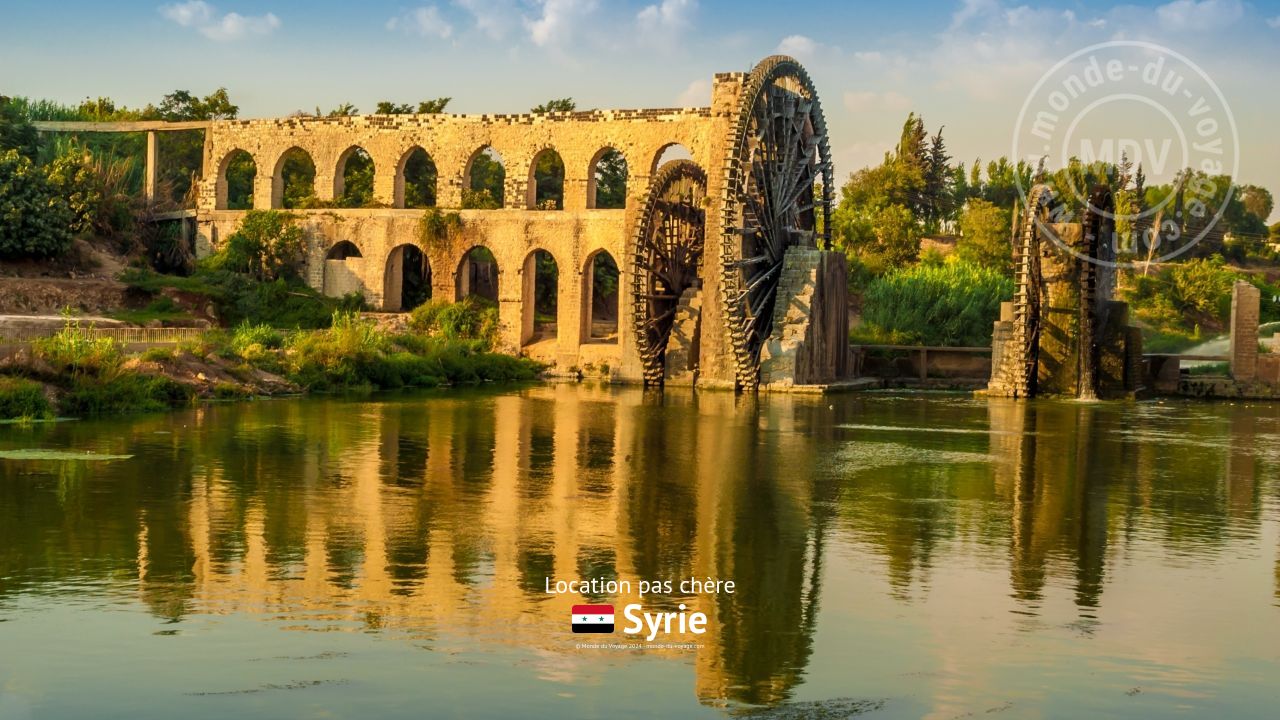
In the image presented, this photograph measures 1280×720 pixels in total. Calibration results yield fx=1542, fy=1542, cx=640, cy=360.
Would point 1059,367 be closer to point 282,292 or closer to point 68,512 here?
point 282,292

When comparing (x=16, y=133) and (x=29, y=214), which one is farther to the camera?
(x=16, y=133)

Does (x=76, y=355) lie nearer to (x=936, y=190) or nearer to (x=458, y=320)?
(x=458, y=320)

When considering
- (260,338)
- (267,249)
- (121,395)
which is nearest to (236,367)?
(260,338)

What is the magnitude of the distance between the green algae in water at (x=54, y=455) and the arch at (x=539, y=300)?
1823 centimetres

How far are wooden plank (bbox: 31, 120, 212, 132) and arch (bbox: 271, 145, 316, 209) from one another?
208 centimetres

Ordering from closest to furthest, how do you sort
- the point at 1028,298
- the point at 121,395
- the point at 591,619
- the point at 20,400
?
the point at 591,619 → the point at 20,400 → the point at 121,395 → the point at 1028,298

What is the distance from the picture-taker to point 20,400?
18.2 m

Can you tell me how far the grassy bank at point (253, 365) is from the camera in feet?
62.7

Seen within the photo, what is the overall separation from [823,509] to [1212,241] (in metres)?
53.0

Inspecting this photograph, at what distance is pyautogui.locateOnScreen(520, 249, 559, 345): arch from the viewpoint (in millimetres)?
33506

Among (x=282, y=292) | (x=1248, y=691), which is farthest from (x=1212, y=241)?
(x=1248, y=691)

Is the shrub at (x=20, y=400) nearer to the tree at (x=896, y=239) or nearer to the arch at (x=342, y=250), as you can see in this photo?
the arch at (x=342, y=250)

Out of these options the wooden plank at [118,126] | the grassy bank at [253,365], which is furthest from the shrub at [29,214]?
the grassy bank at [253,365]

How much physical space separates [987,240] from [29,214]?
28.4 metres
